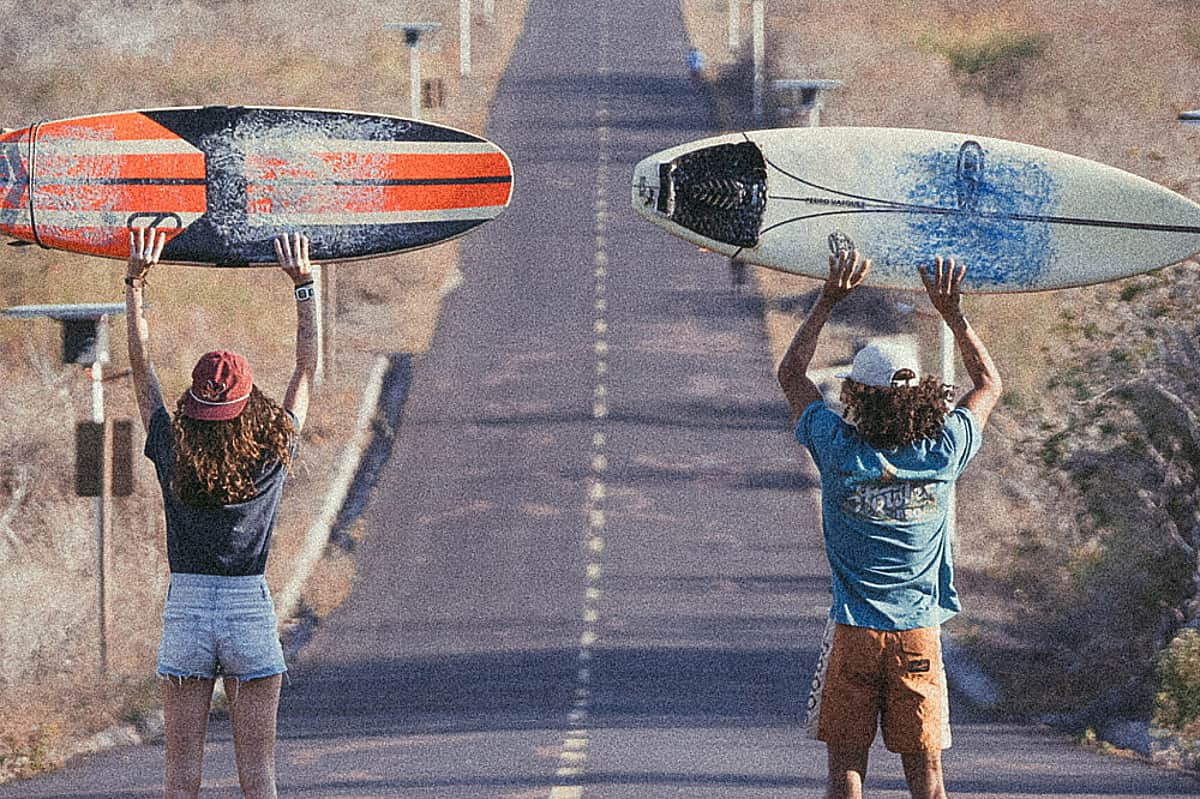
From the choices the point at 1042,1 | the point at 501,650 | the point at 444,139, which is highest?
the point at 1042,1

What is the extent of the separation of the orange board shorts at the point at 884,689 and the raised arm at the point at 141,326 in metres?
2.11

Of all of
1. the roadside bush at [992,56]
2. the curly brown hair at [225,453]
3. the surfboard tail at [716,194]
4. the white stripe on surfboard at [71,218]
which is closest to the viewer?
Answer: the curly brown hair at [225,453]

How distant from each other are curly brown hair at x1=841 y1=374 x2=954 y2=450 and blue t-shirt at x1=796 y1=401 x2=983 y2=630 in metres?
0.03

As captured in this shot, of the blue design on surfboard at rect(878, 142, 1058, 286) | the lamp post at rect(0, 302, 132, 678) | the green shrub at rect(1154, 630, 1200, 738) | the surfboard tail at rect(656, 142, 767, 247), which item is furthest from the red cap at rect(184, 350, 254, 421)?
the lamp post at rect(0, 302, 132, 678)

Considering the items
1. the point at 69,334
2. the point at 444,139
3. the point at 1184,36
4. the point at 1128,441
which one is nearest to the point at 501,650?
the point at 69,334

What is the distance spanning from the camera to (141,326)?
18.9ft

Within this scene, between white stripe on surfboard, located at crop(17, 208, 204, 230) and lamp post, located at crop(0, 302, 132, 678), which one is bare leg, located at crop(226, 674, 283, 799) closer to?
white stripe on surfboard, located at crop(17, 208, 204, 230)

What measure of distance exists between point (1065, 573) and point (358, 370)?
12.3m

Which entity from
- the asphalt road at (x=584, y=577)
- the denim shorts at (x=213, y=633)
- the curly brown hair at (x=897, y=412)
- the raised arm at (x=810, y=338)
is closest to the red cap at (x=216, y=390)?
the denim shorts at (x=213, y=633)

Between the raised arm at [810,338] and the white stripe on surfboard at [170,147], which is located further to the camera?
the white stripe on surfboard at [170,147]

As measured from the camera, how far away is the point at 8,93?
39.4m

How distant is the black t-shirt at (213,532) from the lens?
17.6 ft

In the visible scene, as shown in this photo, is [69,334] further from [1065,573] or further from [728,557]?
[1065,573]

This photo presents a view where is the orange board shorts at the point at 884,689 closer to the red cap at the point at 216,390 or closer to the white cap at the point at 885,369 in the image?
the white cap at the point at 885,369
